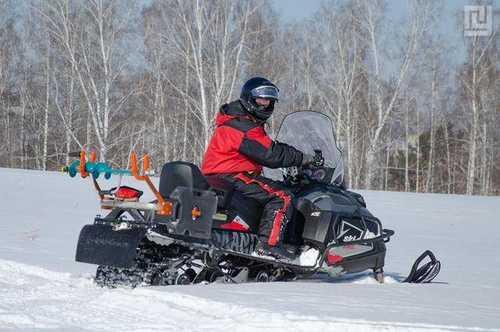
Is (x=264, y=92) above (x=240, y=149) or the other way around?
above

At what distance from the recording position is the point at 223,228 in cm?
577

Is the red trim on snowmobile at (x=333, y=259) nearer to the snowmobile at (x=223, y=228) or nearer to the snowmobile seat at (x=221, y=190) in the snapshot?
the snowmobile at (x=223, y=228)

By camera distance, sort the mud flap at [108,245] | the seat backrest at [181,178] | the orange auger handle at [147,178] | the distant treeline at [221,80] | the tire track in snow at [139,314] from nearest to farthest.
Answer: the tire track in snow at [139,314] < the orange auger handle at [147,178] < the mud flap at [108,245] < the seat backrest at [181,178] < the distant treeline at [221,80]

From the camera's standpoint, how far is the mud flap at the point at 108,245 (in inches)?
203

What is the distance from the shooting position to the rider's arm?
5.92m

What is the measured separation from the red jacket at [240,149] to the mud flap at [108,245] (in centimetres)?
94

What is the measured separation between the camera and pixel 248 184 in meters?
5.93

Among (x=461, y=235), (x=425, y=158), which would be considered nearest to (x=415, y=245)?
(x=461, y=235)

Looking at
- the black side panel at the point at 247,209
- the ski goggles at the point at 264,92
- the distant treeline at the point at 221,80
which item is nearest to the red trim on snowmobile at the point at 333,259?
the black side panel at the point at 247,209

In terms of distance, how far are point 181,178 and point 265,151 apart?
75 cm

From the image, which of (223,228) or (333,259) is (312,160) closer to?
(333,259)

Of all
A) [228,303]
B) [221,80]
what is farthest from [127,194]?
[221,80]

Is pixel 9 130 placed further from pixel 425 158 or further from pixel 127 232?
pixel 127 232

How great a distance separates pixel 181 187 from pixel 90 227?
2.23ft
